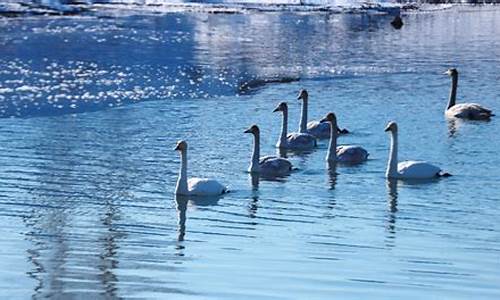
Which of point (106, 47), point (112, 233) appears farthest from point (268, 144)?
point (106, 47)

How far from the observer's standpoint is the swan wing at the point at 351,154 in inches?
586

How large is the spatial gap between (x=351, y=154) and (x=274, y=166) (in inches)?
46.4

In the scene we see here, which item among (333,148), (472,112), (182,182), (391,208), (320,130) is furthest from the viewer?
(472,112)

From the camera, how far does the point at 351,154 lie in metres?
14.9

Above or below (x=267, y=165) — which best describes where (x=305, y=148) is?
below

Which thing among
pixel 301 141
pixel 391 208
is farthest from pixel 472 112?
pixel 391 208

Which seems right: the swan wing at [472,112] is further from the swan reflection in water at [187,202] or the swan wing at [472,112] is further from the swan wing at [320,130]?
the swan reflection in water at [187,202]

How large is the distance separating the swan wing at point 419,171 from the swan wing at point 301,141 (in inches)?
98.8

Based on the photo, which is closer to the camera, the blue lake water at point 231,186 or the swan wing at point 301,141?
the blue lake water at point 231,186

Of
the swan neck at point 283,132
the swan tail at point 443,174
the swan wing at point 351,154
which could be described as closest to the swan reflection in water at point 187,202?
the swan wing at point 351,154

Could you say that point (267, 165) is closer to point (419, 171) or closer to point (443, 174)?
point (419, 171)

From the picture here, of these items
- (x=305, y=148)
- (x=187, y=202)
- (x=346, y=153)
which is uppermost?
(x=346, y=153)

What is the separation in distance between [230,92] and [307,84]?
6.98 ft

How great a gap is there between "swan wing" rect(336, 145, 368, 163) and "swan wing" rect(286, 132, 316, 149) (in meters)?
1.11
